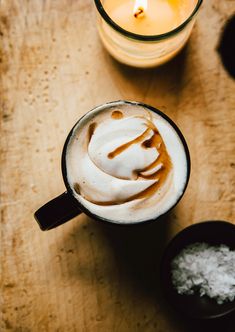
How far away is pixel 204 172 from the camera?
35.1 inches

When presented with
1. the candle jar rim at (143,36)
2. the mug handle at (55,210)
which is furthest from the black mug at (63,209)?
the candle jar rim at (143,36)

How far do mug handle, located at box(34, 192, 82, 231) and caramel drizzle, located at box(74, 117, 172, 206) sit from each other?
22 mm

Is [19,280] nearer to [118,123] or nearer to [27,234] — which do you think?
[27,234]

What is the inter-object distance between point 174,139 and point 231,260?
0.85 feet

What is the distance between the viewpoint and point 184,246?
876 mm

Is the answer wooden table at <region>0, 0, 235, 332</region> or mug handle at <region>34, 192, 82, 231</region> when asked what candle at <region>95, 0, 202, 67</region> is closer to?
wooden table at <region>0, 0, 235, 332</region>

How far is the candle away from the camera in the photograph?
2.72 ft

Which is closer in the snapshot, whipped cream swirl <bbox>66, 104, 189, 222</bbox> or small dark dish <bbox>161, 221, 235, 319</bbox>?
whipped cream swirl <bbox>66, 104, 189, 222</bbox>

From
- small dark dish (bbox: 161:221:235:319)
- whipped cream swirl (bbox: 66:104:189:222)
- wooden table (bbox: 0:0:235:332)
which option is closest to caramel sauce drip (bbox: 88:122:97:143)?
whipped cream swirl (bbox: 66:104:189:222)

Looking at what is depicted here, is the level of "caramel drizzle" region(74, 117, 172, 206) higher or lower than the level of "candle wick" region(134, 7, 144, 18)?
lower

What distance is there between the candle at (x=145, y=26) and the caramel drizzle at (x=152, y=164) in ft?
0.48

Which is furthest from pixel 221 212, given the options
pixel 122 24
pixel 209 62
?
pixel 122 24

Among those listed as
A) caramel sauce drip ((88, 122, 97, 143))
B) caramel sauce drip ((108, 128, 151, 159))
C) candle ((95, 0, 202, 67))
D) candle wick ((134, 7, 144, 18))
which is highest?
candle wick ((134, 7, 144, 18))

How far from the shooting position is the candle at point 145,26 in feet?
2.72
